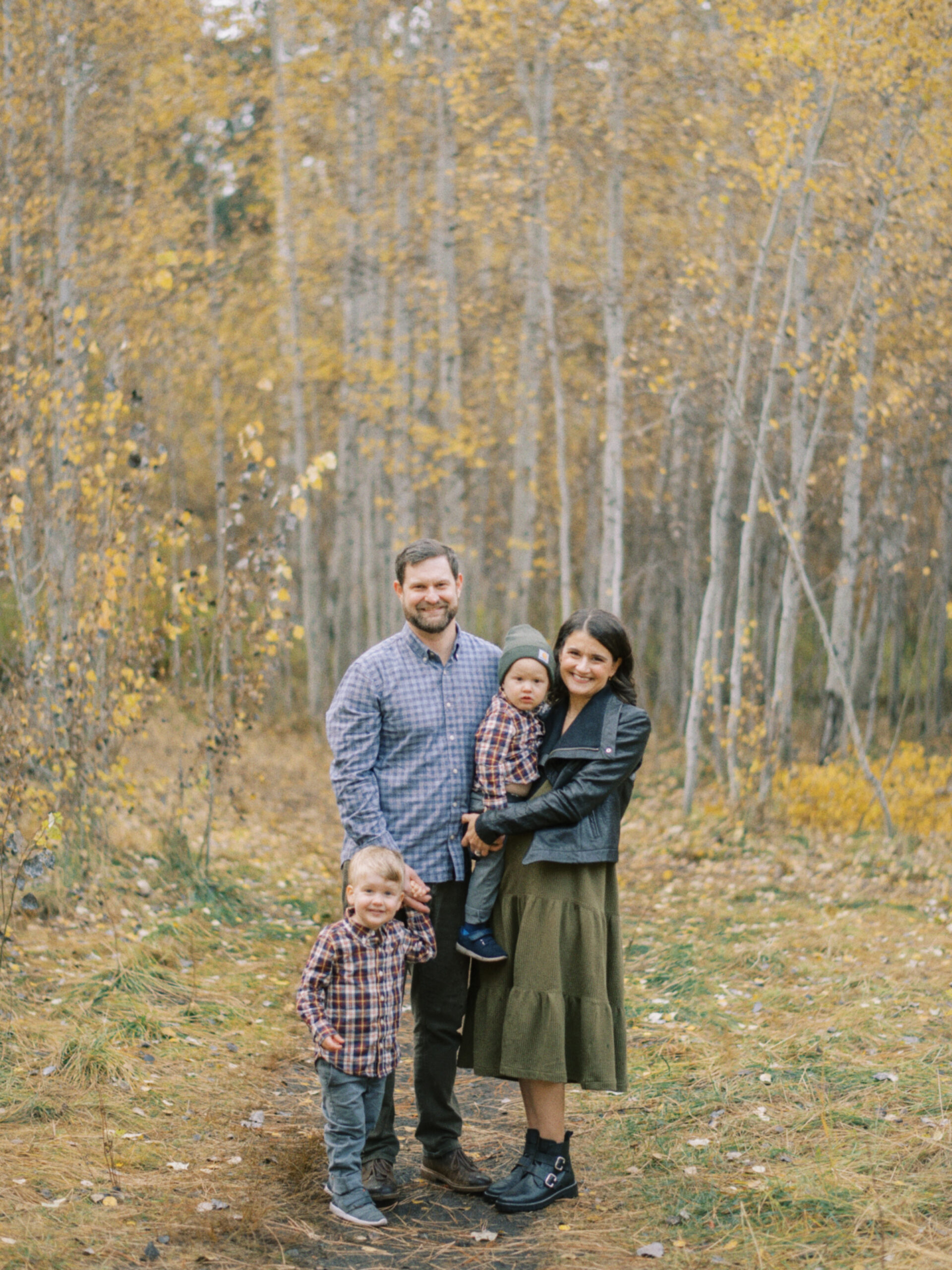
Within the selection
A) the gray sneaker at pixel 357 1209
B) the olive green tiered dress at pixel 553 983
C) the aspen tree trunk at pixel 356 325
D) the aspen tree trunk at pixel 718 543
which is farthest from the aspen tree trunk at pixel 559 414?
the gray sneaker at pixel 357 1209

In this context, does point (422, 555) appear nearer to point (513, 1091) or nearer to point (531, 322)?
point (513, 1091)

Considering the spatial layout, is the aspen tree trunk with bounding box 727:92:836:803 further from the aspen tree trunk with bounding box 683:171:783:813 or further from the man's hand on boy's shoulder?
the man's hand on boy's shoulder

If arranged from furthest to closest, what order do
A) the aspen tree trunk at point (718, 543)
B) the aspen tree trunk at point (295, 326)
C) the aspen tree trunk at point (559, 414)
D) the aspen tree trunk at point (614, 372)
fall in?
the aspen tree trunk at point (295, 326) < the aspen tree trunk at point (559, 414) < the aspen tree trunk at point (614, 372) < the aspen tree trunk at point (718, 543)

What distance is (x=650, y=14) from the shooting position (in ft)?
37.8

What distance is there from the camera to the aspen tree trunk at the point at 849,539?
10.9 metres

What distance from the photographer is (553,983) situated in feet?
11.7

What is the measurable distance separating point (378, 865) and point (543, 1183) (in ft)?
3.74

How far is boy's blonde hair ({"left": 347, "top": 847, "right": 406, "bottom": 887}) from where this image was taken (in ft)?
11.5

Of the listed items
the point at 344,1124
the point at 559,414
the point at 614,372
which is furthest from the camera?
the point at 559,414

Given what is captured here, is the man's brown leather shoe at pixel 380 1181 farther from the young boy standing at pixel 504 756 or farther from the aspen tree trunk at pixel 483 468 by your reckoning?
the aspen tree trunk at pixel 483 468

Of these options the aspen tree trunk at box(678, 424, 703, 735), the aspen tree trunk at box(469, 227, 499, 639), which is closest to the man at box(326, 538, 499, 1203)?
the aspen tree trunk at box(678, 424, 703, 735)

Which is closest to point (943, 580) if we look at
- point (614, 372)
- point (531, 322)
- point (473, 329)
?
point (614, 372)

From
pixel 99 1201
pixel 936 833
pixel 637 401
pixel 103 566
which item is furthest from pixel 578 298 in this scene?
pixel 99 1201

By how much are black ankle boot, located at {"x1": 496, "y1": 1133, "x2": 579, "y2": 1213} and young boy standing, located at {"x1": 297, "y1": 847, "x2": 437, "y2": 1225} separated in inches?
15.8
